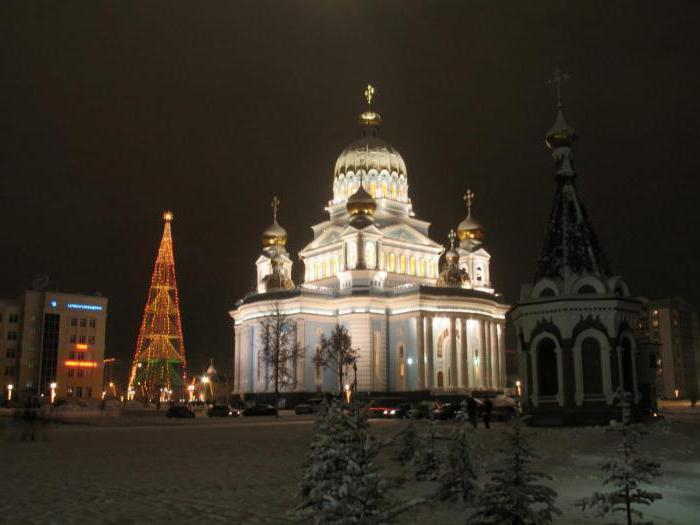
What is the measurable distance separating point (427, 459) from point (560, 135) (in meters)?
25.2

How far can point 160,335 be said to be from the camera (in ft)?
258

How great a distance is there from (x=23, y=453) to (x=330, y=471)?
16.1 metres

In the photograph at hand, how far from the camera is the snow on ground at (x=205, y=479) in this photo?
1205cm

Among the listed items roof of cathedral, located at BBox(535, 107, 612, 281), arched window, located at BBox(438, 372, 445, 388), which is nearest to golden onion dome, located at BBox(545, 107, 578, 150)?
roof of cathedral, located at BBox(535, 107, 612, 281)

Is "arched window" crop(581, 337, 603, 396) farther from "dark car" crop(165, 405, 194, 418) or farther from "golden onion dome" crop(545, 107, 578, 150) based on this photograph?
"dark car" crop(165, 405, 194, 418)

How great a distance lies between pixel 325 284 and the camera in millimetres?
78250

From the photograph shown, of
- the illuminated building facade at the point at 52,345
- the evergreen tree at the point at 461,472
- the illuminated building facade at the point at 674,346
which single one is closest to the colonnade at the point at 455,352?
the evergreen tree at the point at 461,472

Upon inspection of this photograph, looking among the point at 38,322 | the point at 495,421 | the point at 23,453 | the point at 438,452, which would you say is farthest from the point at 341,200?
the point at 438,452

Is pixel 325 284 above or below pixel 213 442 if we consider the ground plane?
above

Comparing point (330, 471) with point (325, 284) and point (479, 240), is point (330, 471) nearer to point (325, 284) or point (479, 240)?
point (325, 284)

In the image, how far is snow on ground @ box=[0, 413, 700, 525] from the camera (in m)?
12.0

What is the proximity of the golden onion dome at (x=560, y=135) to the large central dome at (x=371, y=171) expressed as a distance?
141ft

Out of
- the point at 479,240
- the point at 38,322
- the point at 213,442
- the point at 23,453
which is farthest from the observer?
the point at 38,322

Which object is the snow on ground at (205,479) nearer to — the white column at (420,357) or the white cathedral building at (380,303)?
the white column at (420,357)
